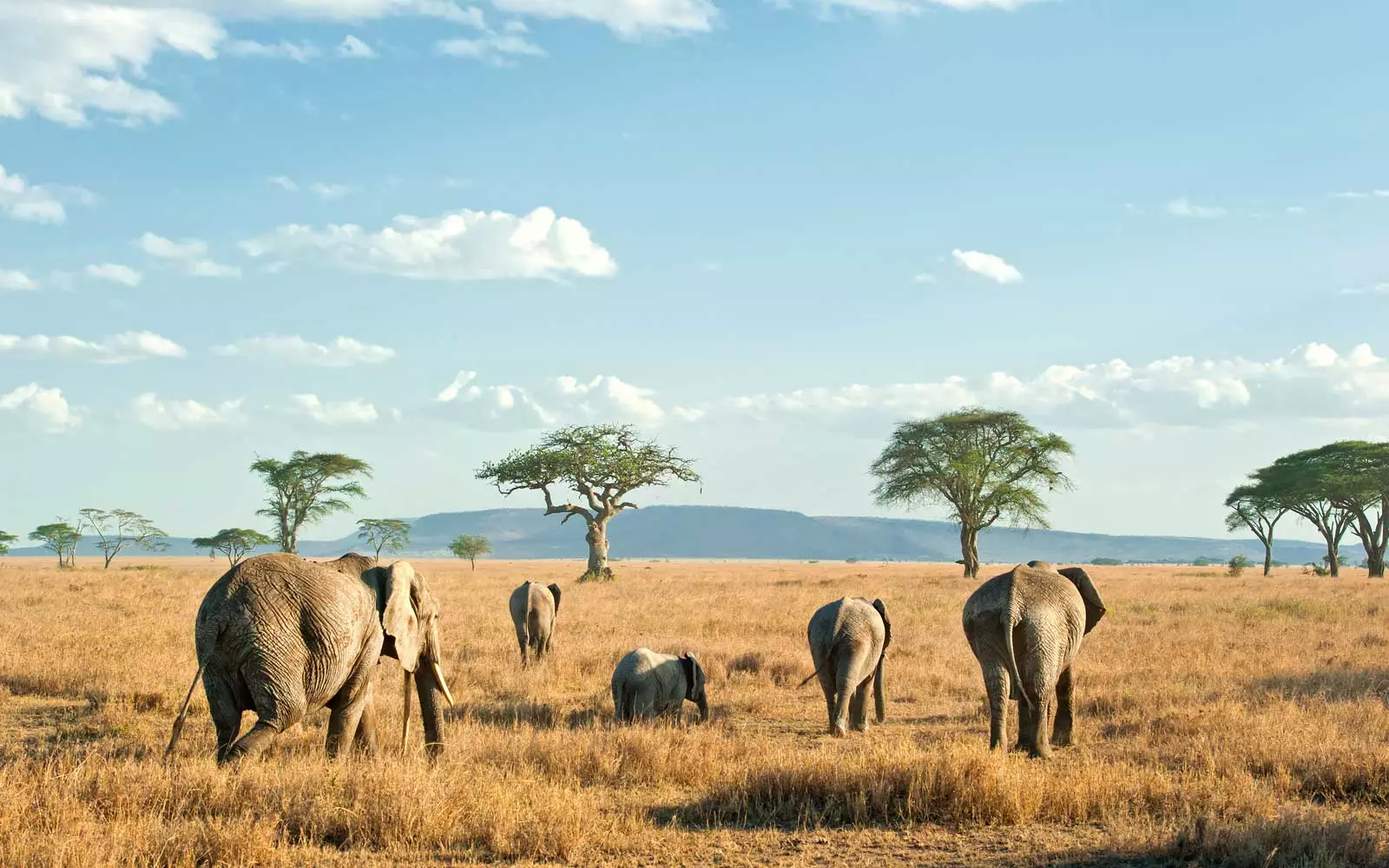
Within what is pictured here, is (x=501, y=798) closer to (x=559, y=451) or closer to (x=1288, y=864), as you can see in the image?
(x=1288, y=864)

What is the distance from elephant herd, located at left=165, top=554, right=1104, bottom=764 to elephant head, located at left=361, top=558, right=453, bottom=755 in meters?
0.02

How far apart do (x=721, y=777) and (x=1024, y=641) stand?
3173 millimetres

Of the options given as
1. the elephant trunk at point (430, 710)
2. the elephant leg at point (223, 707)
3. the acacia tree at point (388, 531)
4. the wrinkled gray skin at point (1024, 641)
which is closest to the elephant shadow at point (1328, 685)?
the wrinkled gray skin at point (1024, 641)

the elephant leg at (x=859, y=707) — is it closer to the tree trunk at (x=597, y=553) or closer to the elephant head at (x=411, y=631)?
the elephant head at (x=411, y=631)

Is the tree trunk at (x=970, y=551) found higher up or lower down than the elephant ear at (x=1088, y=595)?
lower down

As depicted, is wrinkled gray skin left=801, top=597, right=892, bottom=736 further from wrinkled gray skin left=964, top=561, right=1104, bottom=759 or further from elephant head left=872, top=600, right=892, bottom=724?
wrinkled gray skin left=964, top=561, right=1104, bottom=759

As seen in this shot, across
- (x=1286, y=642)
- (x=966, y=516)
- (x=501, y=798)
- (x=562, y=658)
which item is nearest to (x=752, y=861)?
(x=501, y=798)

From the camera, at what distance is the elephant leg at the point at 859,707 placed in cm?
1192

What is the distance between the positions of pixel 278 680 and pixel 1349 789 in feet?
27.3

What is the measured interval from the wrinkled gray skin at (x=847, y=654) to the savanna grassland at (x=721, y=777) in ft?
1.24

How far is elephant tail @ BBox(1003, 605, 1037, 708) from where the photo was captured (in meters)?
9.50

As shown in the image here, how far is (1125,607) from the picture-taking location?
30.5m

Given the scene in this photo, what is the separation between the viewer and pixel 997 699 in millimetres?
9602

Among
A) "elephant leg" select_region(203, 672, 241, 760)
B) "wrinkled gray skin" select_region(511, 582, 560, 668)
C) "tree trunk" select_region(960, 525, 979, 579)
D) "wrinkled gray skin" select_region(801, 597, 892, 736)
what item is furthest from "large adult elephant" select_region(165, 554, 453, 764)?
"tree trunk" select_region(960, 525, 979, 579)
